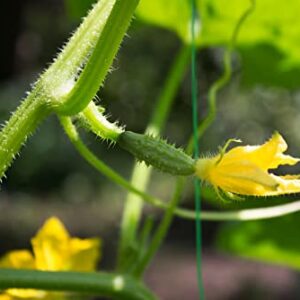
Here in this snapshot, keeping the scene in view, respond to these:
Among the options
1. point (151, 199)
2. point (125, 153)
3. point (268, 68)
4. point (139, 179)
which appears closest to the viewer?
point (151, 199)

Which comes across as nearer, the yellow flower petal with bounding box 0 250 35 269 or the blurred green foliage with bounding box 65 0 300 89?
the yellow flower petal with bounding box 0 250 35 269

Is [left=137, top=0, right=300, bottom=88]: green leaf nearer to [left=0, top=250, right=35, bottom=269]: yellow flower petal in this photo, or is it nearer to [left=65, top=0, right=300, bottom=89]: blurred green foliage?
[left=65, top=0, right=300, bottom=89]: blurred green foliage

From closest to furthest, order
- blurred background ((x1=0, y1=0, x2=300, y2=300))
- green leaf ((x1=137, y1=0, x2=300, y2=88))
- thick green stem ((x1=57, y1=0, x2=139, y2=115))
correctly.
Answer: thick green stem ((x1=57, y1=0, x2=139, y2=115)) → green leaf ((x1=137, y1=0, x2=300, y2=88)) → blurred background ((x1=0, y1=0, x2=300, y2=300))

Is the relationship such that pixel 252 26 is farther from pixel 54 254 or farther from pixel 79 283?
pixel 79 283

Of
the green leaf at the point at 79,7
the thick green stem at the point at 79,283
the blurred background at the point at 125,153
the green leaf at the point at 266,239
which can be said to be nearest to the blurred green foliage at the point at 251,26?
the green leaf at the point at 79,7

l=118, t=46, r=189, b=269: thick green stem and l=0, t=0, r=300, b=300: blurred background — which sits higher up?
l=0, t=0, r=300, b=300: blurred background

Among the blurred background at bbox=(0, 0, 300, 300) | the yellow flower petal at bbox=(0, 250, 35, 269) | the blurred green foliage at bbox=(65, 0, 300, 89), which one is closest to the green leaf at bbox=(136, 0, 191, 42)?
the blurred green foliage at bbox=(65, 0, 300, 89)

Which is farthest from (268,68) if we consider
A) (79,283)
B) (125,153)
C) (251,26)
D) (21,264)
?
(125,153)
